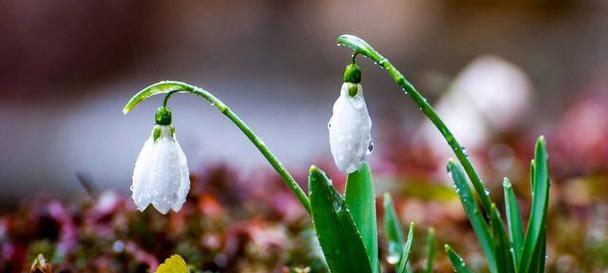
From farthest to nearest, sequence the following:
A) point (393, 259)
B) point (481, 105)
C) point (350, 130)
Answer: point (481, 105)
point (393, 259)
point (350, 130)

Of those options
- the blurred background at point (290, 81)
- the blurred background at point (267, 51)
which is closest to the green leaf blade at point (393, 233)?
the blurred background at point (290, 81)

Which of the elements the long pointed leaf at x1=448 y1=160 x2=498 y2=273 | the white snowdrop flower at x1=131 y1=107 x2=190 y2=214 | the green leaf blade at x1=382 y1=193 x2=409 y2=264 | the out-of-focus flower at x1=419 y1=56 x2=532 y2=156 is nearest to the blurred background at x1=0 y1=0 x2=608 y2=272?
the out-of-focus flower at x1=419 y1=56 x2=532 y2=156

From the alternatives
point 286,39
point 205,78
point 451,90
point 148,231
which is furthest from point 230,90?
point 148,231

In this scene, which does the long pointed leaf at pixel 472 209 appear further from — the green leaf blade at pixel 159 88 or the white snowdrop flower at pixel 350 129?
the green leaf blade at pixel 159 88

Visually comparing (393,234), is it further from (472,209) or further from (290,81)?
(290,81)

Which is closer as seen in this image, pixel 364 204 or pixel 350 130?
pixel 350 130

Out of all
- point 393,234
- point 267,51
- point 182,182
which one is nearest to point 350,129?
point 182,182
